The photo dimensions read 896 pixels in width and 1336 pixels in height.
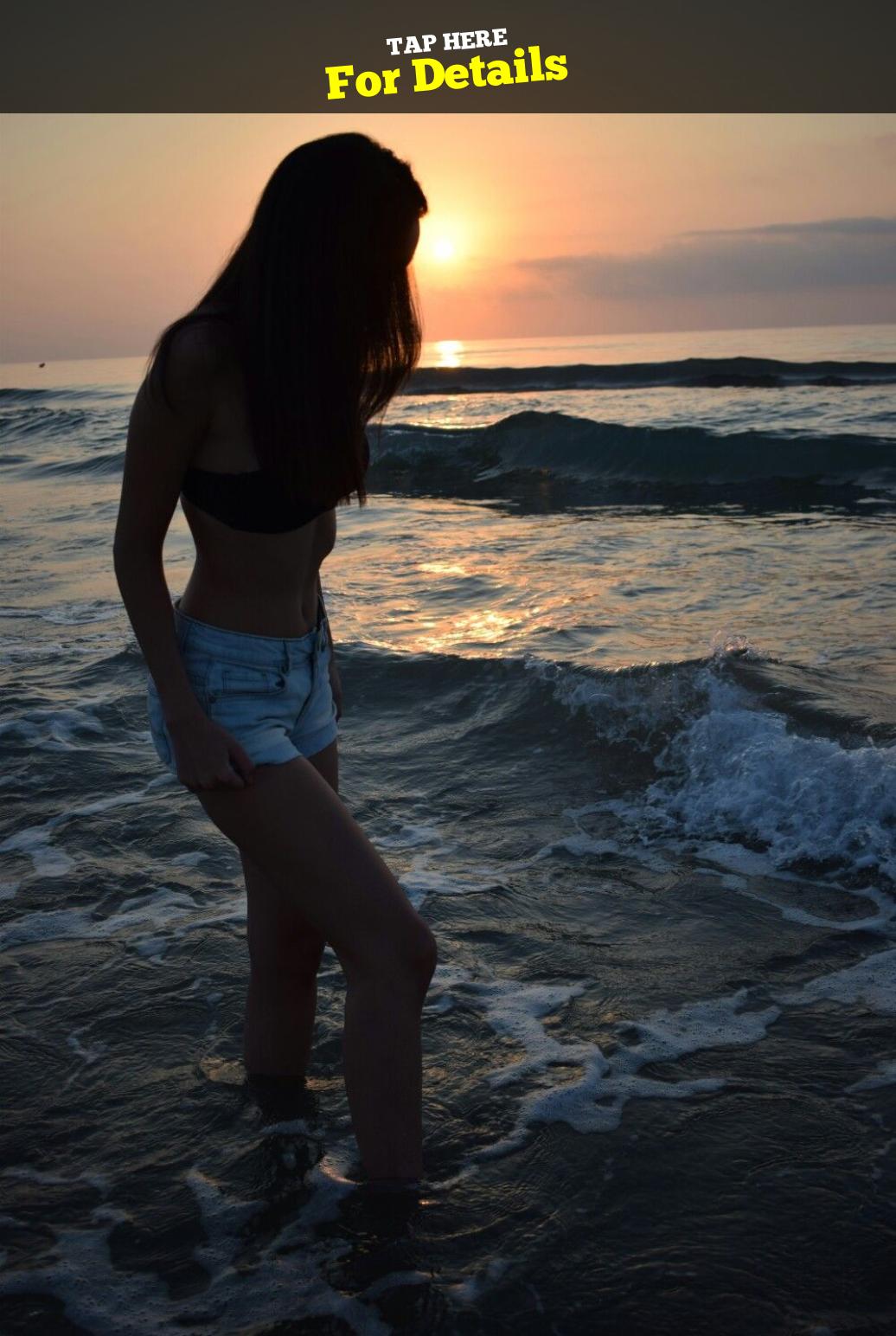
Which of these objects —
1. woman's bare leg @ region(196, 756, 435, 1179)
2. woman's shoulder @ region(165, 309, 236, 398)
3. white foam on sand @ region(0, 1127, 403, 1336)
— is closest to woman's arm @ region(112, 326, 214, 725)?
woman's shoulder @ region(165, 309, 236, 398)

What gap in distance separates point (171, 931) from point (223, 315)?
238 centimetres

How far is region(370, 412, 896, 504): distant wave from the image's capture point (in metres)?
15.5

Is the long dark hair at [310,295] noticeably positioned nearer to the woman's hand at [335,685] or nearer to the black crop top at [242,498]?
the black crop top at [242,498]

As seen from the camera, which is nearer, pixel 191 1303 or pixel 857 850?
pixel 191 1303

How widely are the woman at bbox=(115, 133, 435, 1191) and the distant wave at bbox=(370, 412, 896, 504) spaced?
13125mm

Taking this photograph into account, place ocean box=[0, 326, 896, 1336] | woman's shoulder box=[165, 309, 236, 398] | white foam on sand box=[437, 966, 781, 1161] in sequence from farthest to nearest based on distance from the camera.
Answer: white foam on sand box=[437, 966, 781, 1161] → ocean box=[0, 326, 896, 1336] → woman's shoulder box=[165, 309, 236, 398]

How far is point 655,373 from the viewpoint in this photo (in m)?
32.3

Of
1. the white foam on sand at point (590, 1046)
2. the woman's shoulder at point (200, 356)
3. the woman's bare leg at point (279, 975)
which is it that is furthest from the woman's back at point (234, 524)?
the white foam on sand at point (590, 1046)

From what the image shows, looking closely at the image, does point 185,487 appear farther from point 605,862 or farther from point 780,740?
point 780,740

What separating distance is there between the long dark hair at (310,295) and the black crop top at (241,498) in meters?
0.03

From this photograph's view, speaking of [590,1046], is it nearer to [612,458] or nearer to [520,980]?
[520,980]

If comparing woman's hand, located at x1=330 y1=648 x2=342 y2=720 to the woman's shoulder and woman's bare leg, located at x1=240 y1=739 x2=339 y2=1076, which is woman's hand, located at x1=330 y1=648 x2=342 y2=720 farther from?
the woman's shoulder

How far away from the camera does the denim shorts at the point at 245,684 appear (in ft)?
7.49

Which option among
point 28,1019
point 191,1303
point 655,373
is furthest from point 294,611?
point 655,373
